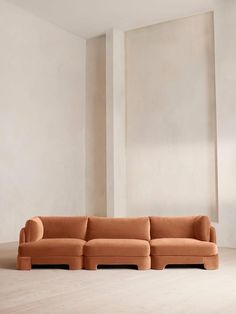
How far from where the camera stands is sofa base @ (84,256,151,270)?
645cm

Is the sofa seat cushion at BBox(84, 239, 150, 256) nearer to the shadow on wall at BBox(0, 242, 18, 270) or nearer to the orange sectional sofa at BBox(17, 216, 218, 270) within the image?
the orange sectional sofa at BBox(17, 216, 218, 270)

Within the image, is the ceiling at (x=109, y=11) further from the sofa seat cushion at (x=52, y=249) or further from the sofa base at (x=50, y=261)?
the sofa base at (x=50, y=261)

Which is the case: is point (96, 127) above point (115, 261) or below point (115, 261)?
above

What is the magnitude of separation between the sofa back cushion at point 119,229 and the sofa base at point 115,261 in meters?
0.53

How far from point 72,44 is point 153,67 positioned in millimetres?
2197

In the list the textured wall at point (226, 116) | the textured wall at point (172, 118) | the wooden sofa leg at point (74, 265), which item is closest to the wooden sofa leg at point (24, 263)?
the wooden sofa leg at point (74, 265)

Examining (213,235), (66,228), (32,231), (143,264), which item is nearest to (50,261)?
(32,231)

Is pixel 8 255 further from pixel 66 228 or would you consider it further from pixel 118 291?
pixel 118 291

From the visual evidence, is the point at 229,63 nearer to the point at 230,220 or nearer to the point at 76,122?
the point at 230,220

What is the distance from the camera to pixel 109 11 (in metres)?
10.4

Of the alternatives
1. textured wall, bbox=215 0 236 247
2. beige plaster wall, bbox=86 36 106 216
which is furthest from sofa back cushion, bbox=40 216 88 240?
beige plaster wall, bbox=86 36 106 216

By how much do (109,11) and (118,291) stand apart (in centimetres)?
699

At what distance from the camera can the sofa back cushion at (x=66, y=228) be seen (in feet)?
23.2

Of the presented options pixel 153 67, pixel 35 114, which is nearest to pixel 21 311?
pixel 35 114
